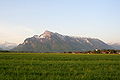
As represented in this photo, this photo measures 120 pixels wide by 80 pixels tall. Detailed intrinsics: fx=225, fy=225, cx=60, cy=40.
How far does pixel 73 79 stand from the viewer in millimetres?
13039

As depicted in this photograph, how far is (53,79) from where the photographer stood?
41.8 feet

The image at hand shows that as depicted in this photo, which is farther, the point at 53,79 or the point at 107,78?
the point at 107,78

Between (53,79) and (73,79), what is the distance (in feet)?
3.92

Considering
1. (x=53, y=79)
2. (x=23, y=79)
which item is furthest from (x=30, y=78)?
(x=53, y=79)

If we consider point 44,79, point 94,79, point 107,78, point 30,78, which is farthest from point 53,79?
point 107,78

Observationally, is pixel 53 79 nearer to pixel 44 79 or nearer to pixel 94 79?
pixel 44 79

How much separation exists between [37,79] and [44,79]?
393 mm

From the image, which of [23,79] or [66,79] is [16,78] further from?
[66,79]

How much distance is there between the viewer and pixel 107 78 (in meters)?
13.9

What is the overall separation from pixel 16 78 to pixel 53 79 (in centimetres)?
212

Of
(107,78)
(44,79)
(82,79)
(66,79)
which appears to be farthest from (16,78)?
(107,78)

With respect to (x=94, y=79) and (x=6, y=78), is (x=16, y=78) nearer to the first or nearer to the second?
(x=6, y=78)

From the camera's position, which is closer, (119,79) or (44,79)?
(44,79)

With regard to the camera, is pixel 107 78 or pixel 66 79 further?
pixel 107 78
